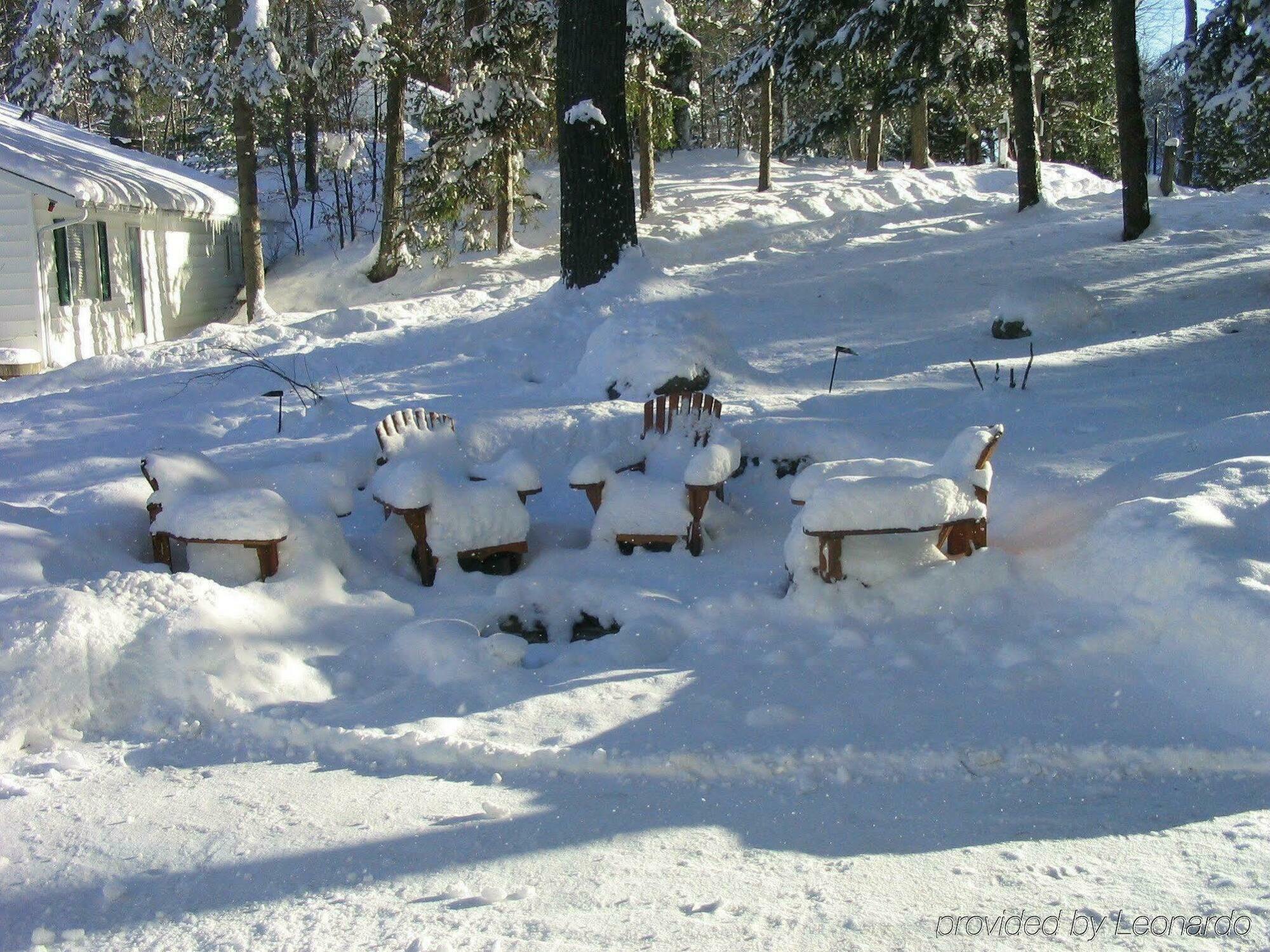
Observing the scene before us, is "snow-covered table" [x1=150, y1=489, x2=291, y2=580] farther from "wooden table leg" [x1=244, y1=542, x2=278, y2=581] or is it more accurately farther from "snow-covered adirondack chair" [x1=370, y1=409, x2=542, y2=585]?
"snow-covered adirondack chair" [x1=370, y1=409, x2=542, y2=585]

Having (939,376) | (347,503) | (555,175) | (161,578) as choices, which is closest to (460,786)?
(161,578)

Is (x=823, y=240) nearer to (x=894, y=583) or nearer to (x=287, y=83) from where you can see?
(x=287, y=83)

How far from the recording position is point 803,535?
5.06m

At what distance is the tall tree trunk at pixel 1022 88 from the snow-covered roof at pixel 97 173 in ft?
43.4

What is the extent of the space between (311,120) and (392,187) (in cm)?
928

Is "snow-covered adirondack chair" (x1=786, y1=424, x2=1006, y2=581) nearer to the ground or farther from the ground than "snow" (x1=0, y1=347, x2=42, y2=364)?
nearer to the ground

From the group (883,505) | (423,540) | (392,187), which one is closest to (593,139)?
(423,540)

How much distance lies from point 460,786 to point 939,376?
20.2 feet

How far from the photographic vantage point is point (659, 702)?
4.11 meters

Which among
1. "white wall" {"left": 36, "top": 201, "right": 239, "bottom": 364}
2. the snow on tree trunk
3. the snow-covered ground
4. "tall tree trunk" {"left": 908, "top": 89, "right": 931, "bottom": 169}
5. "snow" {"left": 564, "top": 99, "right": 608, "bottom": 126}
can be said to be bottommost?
the snow-covered ground

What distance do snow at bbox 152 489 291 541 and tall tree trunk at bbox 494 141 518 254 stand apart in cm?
1134

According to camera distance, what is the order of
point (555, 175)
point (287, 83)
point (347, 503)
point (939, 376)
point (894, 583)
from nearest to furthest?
point (894, 583), point (347, 503), point (939, 376), point (287, 83), point (555, 175)

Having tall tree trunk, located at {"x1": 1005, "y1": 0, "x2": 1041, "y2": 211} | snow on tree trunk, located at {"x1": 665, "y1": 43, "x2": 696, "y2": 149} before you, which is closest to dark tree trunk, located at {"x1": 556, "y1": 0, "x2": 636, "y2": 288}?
snow on tree trunk, located at {"x1": 665, "y1": 43, "x2": 696, "y2": 149}

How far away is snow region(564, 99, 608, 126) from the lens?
10.1m
